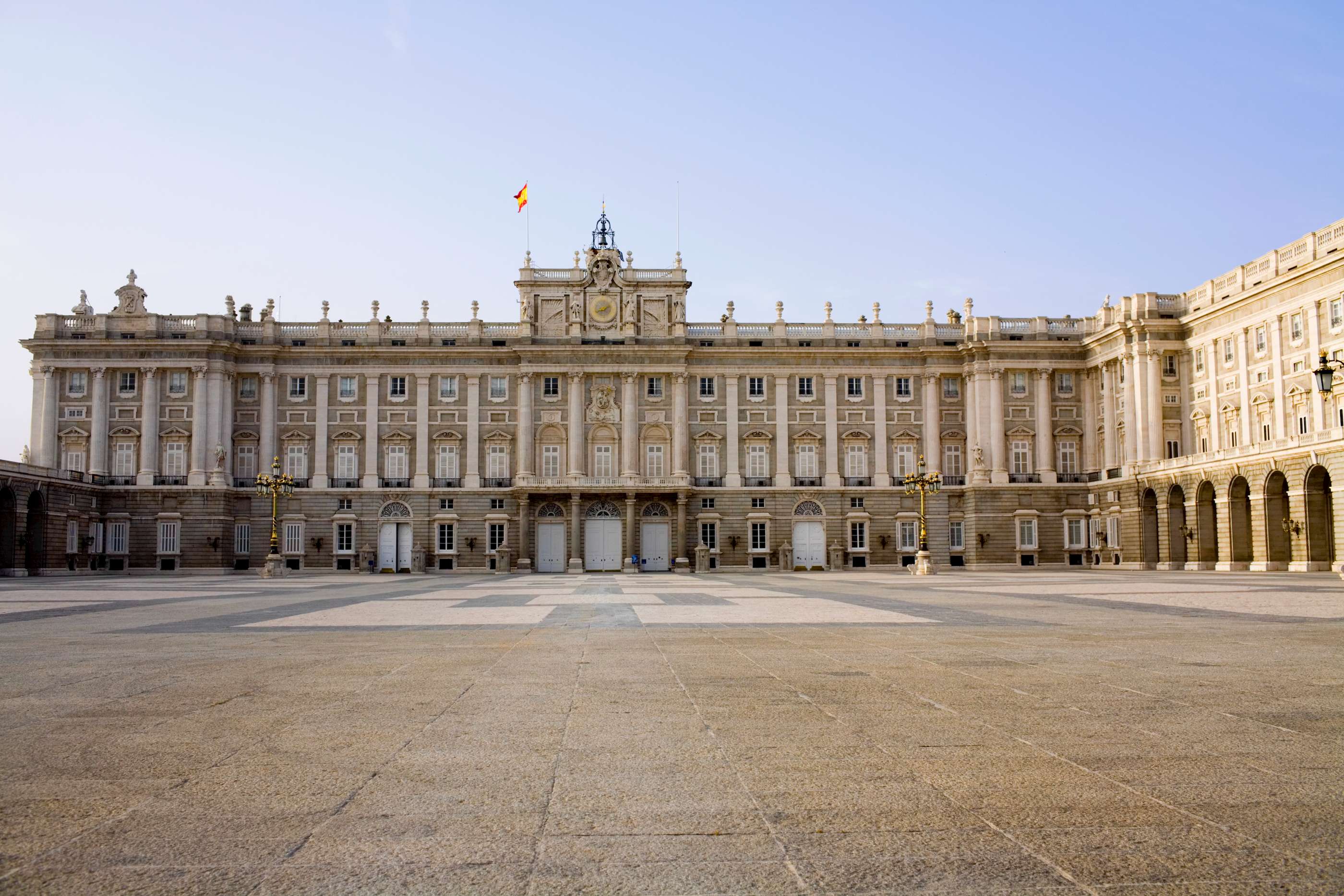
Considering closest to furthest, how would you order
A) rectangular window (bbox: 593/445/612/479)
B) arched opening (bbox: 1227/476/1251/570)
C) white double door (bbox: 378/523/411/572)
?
arched opening (bbox: 1227/476/1251/570) → white double door (bbox: 378/523/411/572) → rectangular window (bbox: 593/445/612/479)

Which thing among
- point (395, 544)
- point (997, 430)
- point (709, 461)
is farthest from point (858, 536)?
point (395, 544)

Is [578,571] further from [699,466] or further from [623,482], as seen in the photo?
[699,466]

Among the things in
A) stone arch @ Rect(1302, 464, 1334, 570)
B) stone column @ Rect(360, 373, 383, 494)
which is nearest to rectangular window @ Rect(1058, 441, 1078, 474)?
stone arch @ Rect(1302, 464, 1334, 570)

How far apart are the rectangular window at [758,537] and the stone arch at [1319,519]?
101 feet

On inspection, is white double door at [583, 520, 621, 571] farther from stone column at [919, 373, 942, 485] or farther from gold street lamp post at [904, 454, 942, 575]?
gold street lamp post at [904, 454, 942, 575]

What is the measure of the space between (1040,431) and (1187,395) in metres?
9.50

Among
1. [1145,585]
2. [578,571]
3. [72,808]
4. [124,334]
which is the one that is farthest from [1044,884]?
[124,334]

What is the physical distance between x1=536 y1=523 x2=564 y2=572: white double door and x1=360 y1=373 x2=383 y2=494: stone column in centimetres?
1093

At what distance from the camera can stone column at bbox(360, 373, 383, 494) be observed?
227ft

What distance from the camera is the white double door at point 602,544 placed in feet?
224

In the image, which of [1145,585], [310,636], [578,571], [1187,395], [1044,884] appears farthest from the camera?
[578,571]

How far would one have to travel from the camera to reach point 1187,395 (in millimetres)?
61656

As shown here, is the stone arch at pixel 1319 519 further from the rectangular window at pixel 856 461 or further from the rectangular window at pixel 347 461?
the rectangular window at pixel 347 461

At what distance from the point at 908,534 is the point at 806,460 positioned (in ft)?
26.2
